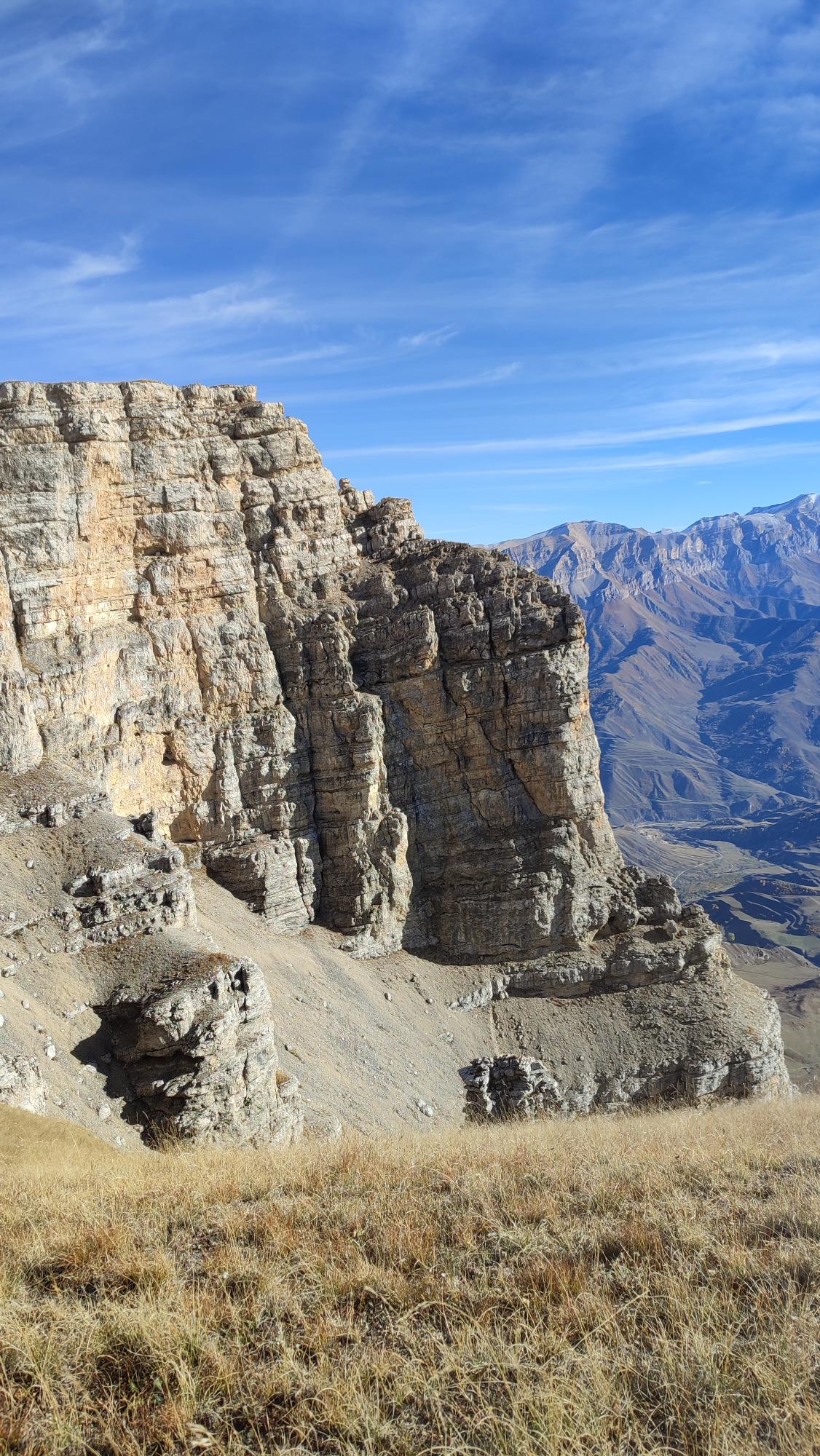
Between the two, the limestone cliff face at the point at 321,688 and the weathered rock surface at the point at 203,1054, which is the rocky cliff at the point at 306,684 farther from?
the weathered rock surface at the point at 203,1054

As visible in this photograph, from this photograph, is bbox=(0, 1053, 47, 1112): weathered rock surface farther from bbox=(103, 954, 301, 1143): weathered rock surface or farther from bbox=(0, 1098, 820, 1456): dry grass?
bbox=(0, 1098, 820, 1456): dry grass

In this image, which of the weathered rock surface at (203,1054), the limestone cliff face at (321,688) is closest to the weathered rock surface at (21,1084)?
the weathered rock surface at (203,1054)

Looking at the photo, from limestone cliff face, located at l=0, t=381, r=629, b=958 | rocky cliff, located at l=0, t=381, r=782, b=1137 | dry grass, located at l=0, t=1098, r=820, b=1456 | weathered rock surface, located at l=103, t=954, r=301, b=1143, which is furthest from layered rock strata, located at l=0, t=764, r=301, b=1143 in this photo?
dry grass, located at l=0, t=1098, r=820, b=1456

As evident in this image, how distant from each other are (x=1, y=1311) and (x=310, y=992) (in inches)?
1494

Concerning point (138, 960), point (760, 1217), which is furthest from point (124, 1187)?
point (138, 960)

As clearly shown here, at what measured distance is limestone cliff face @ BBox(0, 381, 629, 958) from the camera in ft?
149

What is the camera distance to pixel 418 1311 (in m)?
7.26

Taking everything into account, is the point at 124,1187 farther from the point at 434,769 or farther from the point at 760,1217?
the point at 434,769

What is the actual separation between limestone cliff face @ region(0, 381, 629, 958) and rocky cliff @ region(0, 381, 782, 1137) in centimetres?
13

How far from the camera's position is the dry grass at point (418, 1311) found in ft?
19.2

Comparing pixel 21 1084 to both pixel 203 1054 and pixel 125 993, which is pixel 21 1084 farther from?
pixel 125 993

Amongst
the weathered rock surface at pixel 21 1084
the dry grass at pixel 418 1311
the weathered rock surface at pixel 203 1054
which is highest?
the dry grass at pixel 418 1311

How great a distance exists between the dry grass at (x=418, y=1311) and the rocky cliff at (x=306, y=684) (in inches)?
1272

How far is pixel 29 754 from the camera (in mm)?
→ 38344
